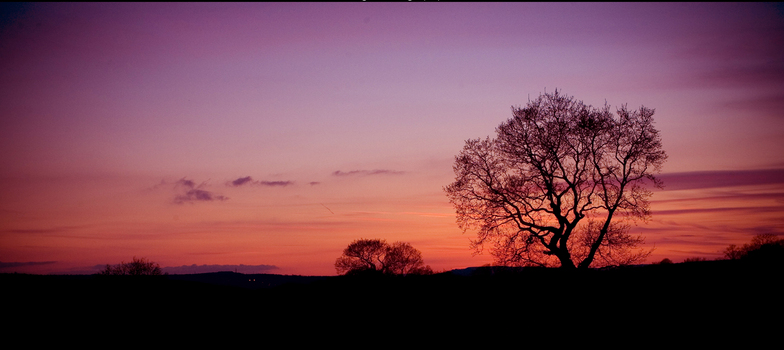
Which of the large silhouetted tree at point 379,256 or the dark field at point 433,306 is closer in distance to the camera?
the dark field at point 433,306

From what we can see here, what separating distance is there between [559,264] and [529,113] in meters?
8.53

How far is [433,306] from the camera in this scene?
631 inches

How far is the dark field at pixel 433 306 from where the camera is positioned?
13.5 m

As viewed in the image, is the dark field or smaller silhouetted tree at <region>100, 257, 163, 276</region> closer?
the dark field

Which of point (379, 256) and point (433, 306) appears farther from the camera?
point (379, 256)

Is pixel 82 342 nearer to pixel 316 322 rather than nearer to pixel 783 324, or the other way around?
pixel 316 322

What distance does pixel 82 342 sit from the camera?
12.8 meters

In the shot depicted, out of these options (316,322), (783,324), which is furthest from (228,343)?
(783,324)

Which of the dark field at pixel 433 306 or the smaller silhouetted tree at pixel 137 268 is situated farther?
the smaller silhouetted tree at pixel 137 268

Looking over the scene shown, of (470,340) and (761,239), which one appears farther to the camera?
(761,239)

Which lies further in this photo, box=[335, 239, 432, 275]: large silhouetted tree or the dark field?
box=[335, 239, 432, 275]: large silhouetted tree

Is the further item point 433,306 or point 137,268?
point 137,268

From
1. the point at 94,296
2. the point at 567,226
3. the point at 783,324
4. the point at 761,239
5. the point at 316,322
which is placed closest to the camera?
the point at 783,324

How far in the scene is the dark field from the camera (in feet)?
44.2
